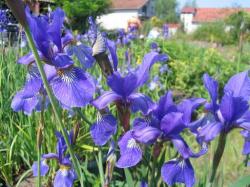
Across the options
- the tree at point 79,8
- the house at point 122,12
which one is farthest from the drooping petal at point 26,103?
the house at point 122,12

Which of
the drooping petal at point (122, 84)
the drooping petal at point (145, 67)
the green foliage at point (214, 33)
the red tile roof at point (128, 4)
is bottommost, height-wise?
the green foliage at point (214, 33)

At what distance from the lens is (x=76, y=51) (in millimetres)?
1193

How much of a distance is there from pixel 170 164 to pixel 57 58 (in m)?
0.43

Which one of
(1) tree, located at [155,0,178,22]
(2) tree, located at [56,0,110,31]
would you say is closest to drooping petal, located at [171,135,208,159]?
(2) tree, located at [56,0,110,31]

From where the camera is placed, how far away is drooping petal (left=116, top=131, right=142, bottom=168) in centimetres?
97

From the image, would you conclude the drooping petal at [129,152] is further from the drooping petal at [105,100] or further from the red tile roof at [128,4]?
the red tile roof at [128,4]

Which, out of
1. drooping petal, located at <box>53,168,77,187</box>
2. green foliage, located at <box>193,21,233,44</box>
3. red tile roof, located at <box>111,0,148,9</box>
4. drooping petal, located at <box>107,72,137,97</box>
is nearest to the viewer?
drooping petal, located at <box>107,72,137,97</box>

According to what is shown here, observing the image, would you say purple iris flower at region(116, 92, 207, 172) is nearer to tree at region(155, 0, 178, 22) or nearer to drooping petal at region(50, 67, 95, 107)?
drooping petal at region(50, 67, 95, 107)

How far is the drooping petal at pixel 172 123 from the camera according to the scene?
1019 millimetres

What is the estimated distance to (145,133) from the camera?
983 millimetres

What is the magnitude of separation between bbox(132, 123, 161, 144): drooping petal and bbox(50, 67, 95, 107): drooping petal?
0.50 ft

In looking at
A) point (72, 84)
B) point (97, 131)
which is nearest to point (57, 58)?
point (72, 84)

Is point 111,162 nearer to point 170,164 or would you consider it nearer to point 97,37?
point 170,164

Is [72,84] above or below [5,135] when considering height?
above
